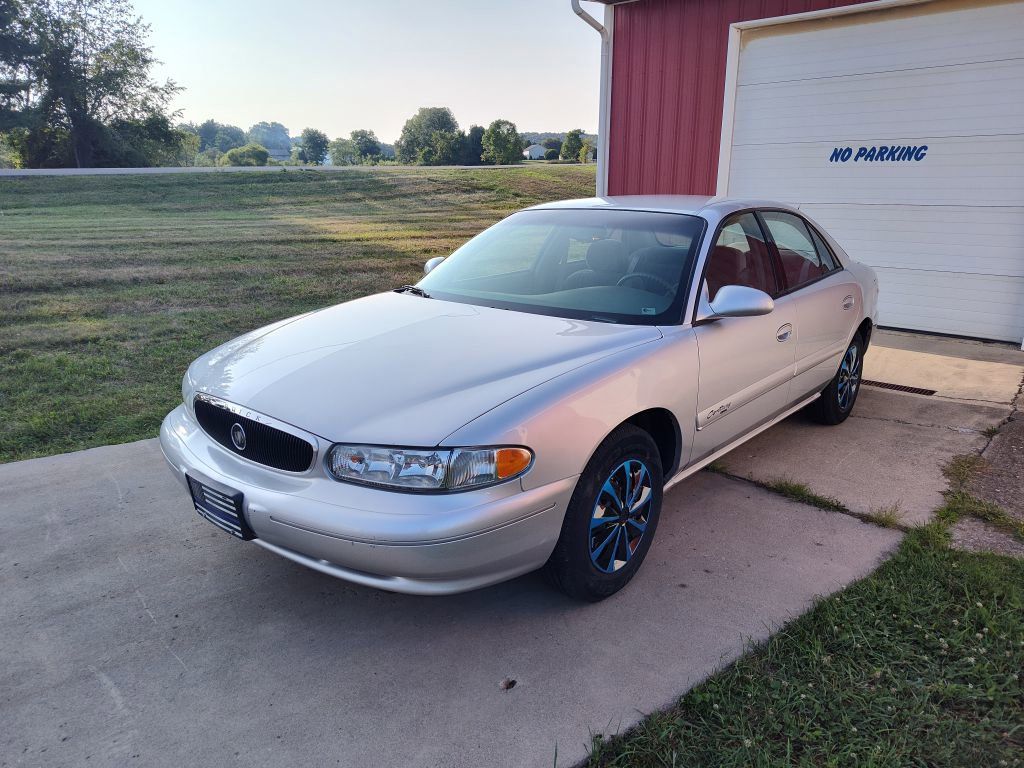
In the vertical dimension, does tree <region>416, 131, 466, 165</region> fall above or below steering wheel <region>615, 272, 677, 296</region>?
above

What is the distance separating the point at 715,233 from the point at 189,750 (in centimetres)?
305

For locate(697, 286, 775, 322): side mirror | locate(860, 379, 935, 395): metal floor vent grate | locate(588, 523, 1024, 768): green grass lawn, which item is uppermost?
locate(697, 286, 775, 322): side mirror

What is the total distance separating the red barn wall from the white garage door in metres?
0.29

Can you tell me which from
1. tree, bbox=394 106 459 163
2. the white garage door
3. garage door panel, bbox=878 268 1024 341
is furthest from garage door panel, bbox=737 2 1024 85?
tree, bbox=394 106 459 163

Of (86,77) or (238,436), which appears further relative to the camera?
(86,77)

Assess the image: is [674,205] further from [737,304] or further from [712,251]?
[737,304]

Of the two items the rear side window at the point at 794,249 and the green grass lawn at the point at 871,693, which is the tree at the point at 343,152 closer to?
the rear side window at the point at 794,249

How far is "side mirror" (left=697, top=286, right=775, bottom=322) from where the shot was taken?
127 inches

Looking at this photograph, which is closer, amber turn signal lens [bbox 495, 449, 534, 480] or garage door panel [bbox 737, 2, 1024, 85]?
amber turn signal lens [bbox 495, 449, 534, 480]

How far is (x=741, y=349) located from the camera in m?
3.51

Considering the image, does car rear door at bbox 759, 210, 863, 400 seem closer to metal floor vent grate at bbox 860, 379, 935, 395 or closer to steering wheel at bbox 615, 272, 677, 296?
steering wheel at bbox 615, 272, 677, 296

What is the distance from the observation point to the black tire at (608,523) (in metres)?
2.65

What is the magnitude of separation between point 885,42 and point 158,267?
9.45 m

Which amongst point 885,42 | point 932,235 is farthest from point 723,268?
point 885,42
